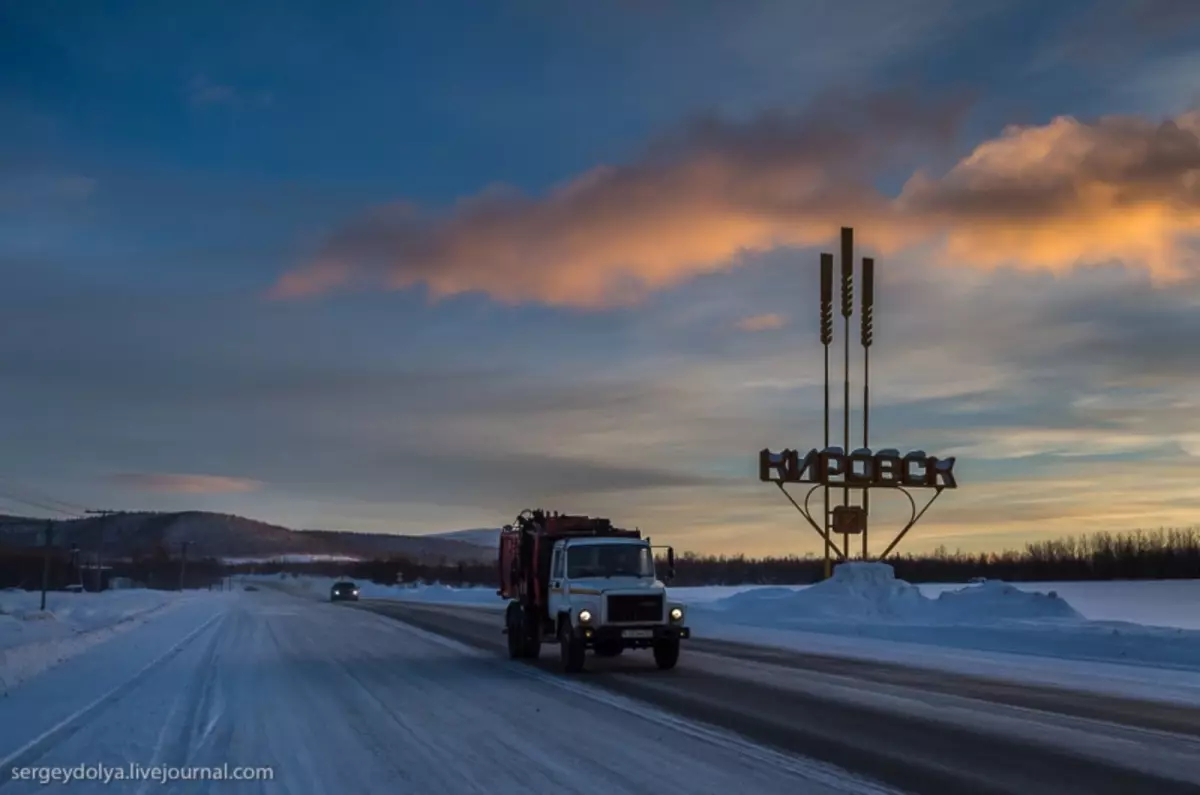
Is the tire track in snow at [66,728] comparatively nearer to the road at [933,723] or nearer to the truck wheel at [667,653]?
the road at [933,723]

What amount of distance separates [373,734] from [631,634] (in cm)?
909

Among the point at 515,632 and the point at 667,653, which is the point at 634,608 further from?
the point at 515,632

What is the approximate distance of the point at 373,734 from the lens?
14680mm

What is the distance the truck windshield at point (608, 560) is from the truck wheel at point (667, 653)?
1.54 metres

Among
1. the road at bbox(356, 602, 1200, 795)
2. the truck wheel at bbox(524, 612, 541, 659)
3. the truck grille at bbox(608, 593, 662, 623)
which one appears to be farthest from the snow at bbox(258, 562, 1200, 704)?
the truck wheel at bbox(524, 612, 541, 659)

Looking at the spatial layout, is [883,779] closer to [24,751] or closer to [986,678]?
[24,751]

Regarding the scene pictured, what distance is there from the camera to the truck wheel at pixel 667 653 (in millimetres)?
23531

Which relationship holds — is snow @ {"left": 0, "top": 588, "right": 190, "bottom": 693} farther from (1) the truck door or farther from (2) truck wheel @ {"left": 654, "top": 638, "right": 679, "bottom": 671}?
(2) truck wheel @ {"left": 654, "top": 638, "right": 679, "bottom": 671}

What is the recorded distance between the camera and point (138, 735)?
1429 centimetres

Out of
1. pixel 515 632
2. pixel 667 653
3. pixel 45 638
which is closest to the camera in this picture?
pixel 667 653

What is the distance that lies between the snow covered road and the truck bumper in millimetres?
1178

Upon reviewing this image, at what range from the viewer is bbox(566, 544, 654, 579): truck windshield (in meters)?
24.3

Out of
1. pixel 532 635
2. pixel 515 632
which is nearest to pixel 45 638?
pixel 515 632

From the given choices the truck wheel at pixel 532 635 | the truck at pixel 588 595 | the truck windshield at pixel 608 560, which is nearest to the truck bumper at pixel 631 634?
the truck at pixel 588 595
